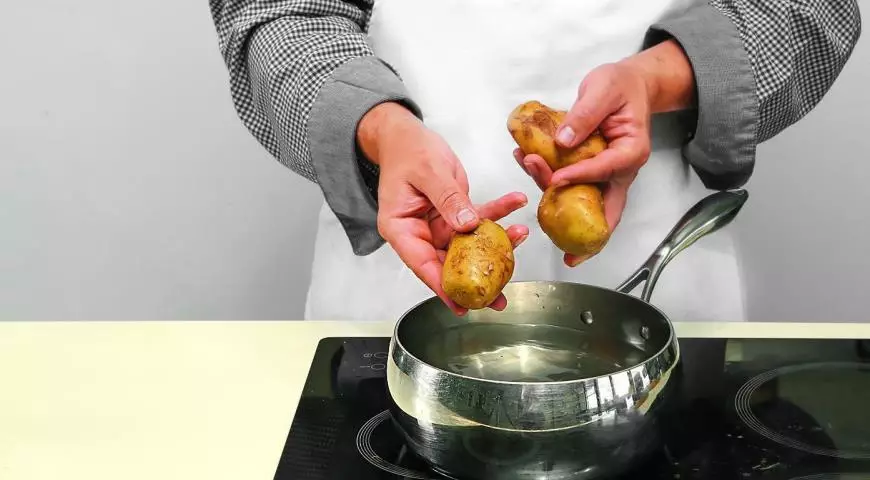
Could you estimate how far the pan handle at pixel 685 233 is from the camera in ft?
2.40

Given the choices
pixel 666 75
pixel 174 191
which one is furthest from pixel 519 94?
pixel 174 191

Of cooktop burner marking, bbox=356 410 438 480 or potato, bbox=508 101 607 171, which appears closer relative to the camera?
cooktop burner marking, bbox=356 410 438 480

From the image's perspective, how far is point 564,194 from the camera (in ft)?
2.23

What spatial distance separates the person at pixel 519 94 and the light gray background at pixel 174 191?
1.71 ft

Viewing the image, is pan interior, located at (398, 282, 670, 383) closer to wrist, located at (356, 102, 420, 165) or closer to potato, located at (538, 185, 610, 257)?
potato, located at (538, 185, 610, 257)

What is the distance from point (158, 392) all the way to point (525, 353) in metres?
0.31

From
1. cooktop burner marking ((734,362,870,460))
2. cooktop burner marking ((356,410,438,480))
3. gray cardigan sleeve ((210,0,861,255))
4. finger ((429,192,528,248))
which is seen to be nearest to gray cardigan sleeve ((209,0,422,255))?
gray cardigan sleeve ((210,0,861,255))

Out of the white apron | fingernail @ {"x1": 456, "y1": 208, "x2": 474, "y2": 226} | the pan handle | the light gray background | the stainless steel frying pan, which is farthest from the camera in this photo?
the light gray background

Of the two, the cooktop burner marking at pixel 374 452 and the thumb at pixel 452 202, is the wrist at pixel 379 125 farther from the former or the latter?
the cooktop burner marking at pixel 374 452

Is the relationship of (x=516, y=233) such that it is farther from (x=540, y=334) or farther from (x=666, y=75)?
(x=666, y=75)

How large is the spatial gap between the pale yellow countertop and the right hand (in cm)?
16

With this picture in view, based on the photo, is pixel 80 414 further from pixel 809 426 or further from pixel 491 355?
pixel 809 426

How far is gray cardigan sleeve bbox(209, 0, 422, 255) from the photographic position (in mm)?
807

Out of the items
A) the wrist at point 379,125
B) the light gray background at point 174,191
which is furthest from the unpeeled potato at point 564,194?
the light gray background at point 174,191
